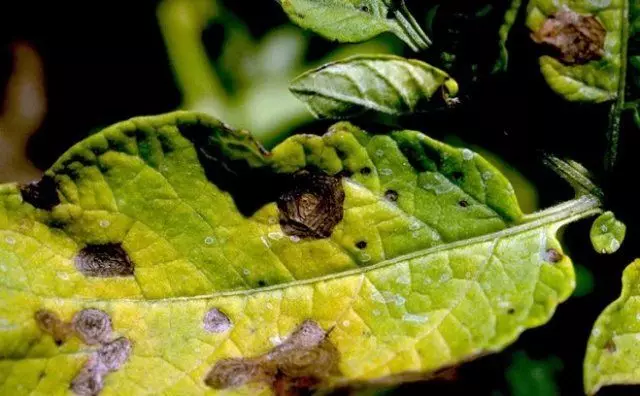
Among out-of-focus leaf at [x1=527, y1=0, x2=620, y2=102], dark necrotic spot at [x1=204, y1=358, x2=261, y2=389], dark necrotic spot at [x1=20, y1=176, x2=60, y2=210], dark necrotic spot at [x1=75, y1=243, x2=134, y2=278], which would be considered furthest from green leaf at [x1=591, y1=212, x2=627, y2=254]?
dark necrotic spot at [x1=20, y1=176, x2=60, y2=210]

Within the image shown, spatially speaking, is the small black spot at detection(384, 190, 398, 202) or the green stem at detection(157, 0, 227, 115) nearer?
the small black spot at detection(384, 190, 398, 202)

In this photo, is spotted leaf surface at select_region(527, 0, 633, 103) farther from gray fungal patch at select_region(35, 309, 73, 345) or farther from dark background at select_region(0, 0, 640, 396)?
gray fungal patch at select_region(35, 309, 73, 345)

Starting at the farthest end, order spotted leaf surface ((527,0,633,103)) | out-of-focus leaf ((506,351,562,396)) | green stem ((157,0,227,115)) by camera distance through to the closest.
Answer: green stem ((157,0,227,115))
out-of-focus leaf ((506,351,562,396))
spotted leaf surface ((527,0,633,103))

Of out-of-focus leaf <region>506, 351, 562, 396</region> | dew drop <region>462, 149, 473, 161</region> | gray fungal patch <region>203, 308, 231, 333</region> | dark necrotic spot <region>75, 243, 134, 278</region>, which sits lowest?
out-of-focus leaf <region>506, 351, 562, 396</region>

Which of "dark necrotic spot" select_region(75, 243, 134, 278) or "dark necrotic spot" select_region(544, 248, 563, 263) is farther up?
"dark necrotic spot" select_region(75, 243, 134, 278)

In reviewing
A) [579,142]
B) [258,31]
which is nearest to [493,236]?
[579,142]

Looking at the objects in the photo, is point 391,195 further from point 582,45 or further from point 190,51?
point 190,51
